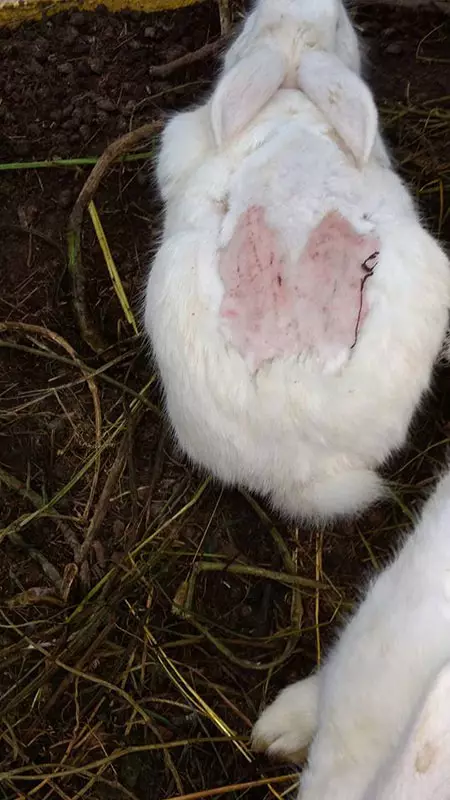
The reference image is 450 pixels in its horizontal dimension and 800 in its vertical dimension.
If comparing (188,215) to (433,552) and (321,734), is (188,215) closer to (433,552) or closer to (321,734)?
(433,552)

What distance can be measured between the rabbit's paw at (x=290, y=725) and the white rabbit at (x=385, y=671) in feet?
0.90

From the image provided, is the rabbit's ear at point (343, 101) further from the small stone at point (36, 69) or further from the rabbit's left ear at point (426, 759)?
the rabbit's left ear at point (426, 759)

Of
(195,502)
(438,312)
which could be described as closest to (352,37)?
(438,312)

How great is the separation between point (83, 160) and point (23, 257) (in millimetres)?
422

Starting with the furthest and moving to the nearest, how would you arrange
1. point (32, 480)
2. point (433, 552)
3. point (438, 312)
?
point (32, 480) < point (438, 312) < point (433, 552)

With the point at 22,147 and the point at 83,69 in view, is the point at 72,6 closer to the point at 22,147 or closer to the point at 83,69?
the point at 83,69

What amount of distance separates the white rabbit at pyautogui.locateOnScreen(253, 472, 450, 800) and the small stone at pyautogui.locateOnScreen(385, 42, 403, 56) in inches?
72.5

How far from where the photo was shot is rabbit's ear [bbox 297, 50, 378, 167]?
2.15 m

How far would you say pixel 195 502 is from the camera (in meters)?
2.60

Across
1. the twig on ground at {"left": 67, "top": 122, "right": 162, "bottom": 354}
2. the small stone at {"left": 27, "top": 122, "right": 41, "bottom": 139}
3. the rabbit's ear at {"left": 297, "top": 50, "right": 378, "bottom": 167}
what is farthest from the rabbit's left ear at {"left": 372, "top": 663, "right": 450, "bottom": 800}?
the small stone at {"left": 27, "top": 122, "right": 41, "bottom": 139}

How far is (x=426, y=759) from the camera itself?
4.61 ft

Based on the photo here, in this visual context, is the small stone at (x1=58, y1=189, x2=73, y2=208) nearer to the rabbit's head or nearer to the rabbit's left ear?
the rabbit's head

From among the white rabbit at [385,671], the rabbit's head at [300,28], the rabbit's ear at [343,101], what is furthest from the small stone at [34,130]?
the white rabbit at [385,671]

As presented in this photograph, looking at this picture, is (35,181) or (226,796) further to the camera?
(35,181)
